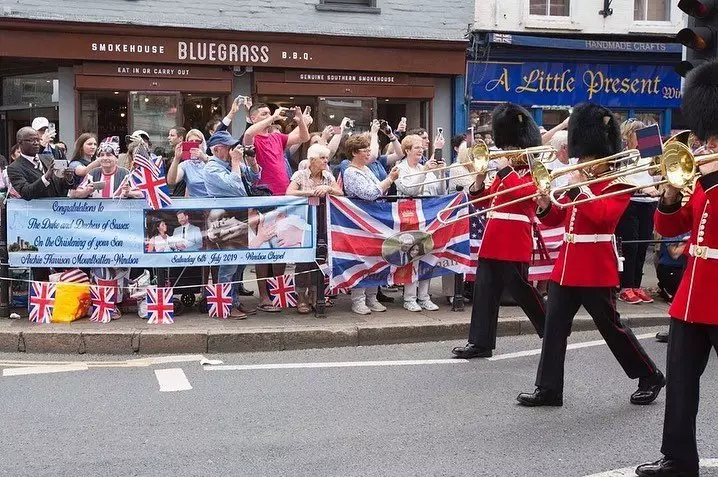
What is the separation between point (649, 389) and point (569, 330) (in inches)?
26.5

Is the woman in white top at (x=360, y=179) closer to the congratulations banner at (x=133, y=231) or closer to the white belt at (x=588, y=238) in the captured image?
the congratulations banner at (x=133, y=231)

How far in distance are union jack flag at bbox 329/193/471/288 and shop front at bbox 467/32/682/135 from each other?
8157 millimetres

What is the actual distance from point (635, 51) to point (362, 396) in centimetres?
1391

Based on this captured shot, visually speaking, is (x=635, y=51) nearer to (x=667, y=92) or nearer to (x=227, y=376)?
(x=667, y=92)

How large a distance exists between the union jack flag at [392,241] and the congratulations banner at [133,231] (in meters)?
0.61

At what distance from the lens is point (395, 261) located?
955 cm

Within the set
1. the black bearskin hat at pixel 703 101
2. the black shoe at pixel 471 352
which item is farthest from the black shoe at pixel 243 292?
the black bearskin hat at pixel 703 101

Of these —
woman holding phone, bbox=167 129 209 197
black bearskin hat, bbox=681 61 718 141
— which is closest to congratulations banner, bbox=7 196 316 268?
woman holding phone, bbox=167 129 209 197

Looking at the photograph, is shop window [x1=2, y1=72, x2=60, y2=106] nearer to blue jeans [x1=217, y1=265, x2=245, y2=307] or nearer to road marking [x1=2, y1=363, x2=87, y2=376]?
blue jeans [x1=217, y1=265, x2=245, y2=307]

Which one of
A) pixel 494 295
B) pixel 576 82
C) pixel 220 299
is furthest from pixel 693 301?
pixel 576 82

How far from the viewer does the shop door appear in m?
15.6

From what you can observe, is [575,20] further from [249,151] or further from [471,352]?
[471,352]

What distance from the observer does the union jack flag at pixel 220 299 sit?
9.14 meters

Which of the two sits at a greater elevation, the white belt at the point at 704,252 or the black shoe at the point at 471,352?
the white belt at the point at 704,252
